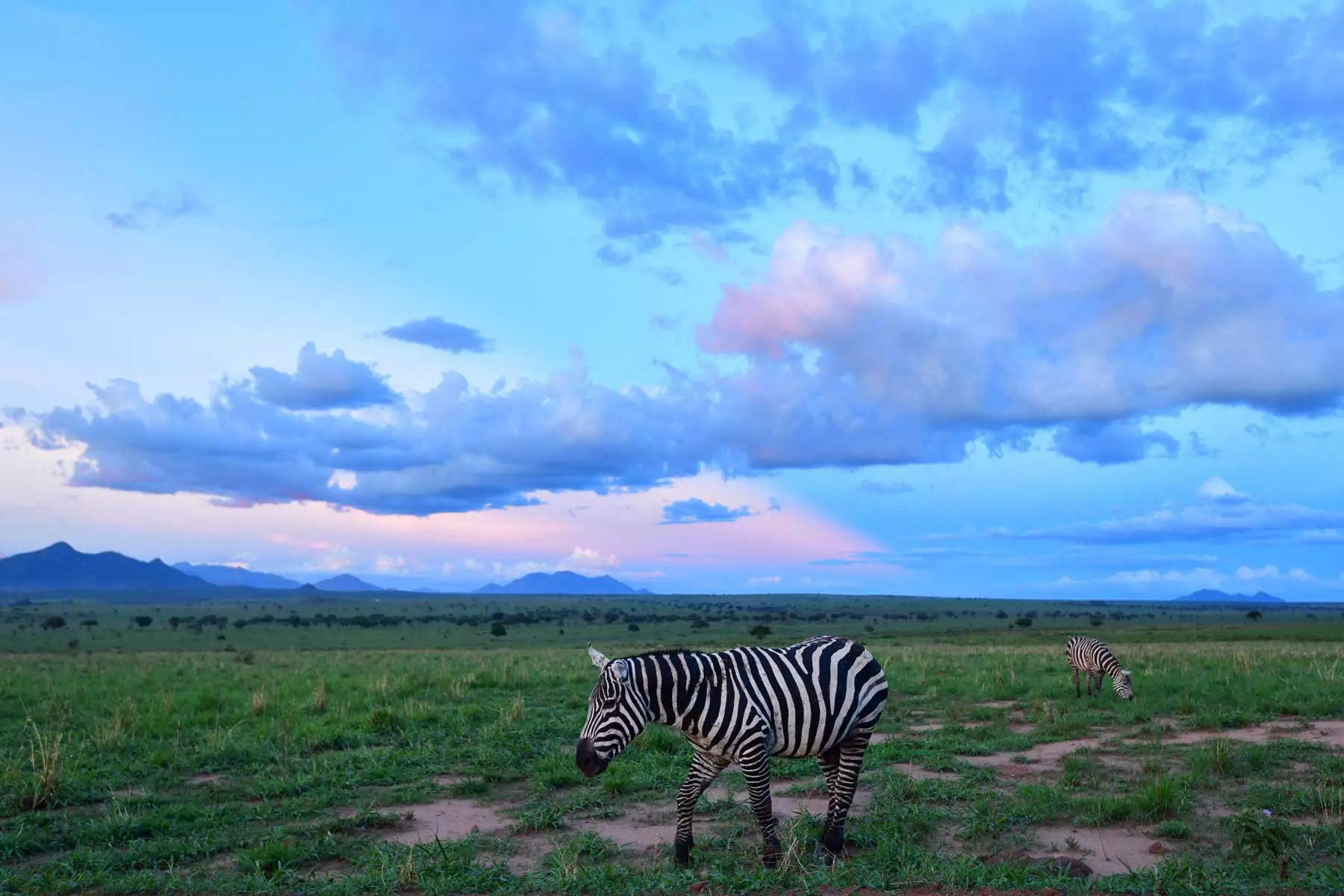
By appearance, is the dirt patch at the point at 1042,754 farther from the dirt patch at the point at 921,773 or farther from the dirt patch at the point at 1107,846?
the dirt patch at the point at 1107,846

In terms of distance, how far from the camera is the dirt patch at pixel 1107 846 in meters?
8.20

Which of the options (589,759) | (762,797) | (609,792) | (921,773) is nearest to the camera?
(589,759)

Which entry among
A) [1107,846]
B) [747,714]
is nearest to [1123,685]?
[1107,846]

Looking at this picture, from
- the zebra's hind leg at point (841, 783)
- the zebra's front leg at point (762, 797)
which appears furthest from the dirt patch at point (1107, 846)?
the zebra's front leg at point (762, 797)

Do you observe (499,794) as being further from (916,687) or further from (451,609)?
(451,609)

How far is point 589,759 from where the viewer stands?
777 centimetres

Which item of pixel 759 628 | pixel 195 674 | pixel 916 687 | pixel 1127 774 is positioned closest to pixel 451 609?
pixel 759 628

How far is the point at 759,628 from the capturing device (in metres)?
56.2

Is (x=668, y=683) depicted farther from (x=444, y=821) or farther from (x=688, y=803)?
(x=444, y=821)

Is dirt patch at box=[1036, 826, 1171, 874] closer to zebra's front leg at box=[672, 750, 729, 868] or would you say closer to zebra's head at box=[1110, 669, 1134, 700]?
zebra's front leg at box=[672, 750, 729, 868]

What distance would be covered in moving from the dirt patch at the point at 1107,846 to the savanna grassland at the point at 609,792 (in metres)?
0.04

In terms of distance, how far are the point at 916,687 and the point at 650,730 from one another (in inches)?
334

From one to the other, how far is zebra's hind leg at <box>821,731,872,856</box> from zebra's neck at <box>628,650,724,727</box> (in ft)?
5.09

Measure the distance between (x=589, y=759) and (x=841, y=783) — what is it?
248cm
